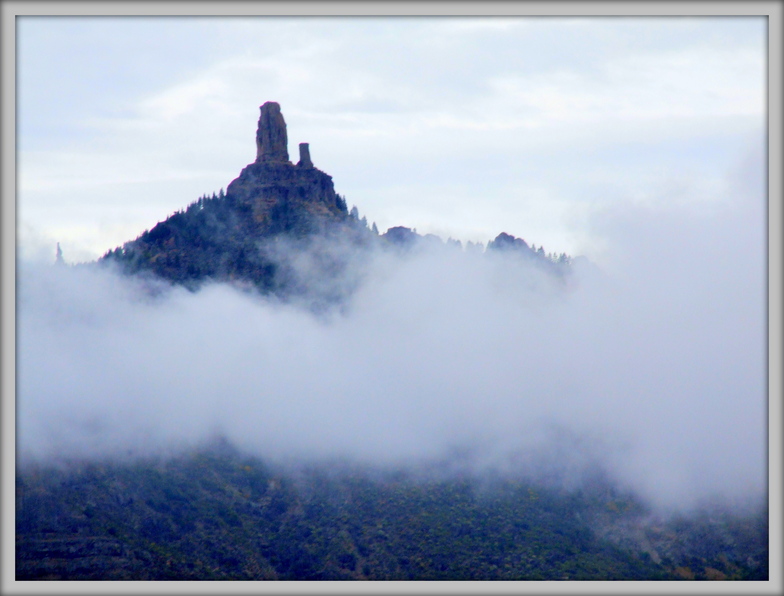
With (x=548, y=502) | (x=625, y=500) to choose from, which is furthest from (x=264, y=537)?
(x=625, y=500)

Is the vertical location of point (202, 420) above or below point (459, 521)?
above

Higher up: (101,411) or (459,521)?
(101,411)

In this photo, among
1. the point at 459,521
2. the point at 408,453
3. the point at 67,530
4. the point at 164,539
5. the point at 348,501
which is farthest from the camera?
the point at 408,453

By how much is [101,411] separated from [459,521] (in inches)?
2585

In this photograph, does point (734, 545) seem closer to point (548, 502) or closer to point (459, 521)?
point (548, 502)

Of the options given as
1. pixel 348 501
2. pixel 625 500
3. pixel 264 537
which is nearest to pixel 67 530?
pixel 264 537

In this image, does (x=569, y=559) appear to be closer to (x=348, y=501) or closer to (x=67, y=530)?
(x=348, y=501)

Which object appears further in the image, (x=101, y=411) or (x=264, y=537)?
(x=101, y=411)

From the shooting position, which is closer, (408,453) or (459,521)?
(459,521)

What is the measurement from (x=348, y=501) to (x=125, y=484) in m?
36.9

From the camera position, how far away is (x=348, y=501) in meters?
174

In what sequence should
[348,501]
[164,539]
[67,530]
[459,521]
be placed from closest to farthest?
[67,530]
[164,539]
[459,521]
[348,501]

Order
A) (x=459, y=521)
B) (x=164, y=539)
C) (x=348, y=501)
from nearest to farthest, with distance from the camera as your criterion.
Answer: (x=164, y=539) → (x=459, y=521) → (x=348, y=501)

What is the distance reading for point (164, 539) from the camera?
153125 mm
